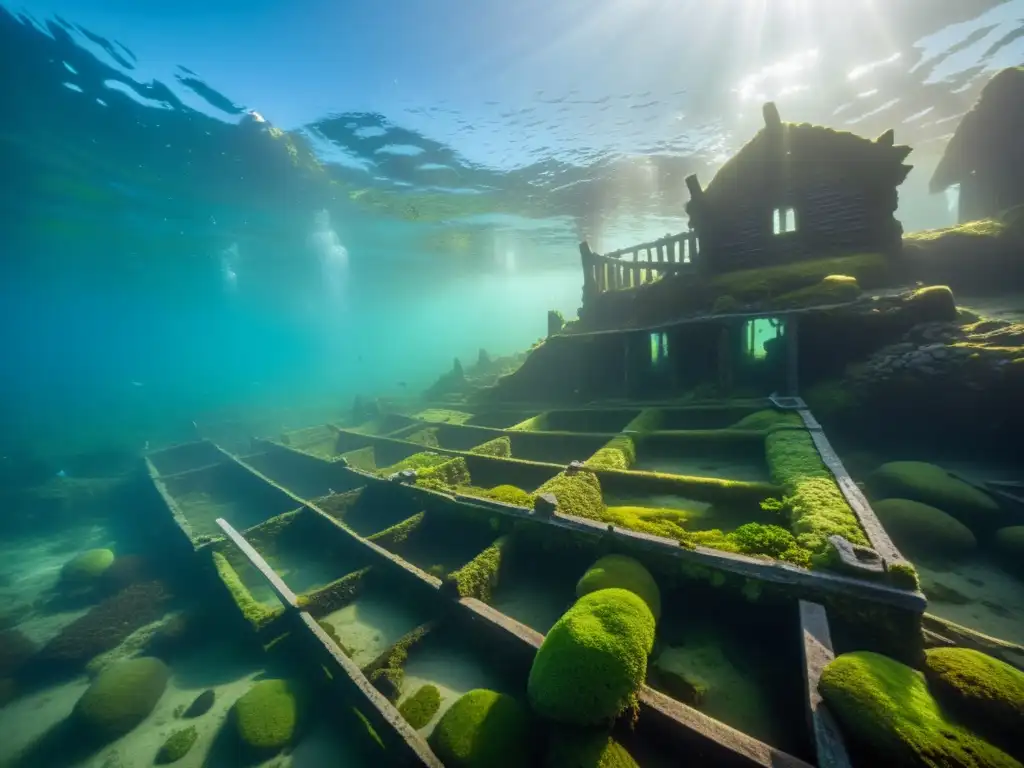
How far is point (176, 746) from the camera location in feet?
20.8

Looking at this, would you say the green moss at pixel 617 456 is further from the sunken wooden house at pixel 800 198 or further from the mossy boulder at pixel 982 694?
the sunken wooden house at pixel 800 198

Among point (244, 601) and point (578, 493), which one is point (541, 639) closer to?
point (578, 493)

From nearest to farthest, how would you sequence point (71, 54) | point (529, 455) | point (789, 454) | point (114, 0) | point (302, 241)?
point (789, 454), point (529, 455), point (114, 0), point (71, 54), point (302, 241)

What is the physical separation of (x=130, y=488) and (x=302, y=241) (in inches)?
1160

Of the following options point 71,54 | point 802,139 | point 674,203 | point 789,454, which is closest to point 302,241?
point 71,54

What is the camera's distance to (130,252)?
37.5m

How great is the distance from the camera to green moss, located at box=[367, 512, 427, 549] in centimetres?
902

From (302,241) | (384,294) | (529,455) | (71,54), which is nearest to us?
(529,455)

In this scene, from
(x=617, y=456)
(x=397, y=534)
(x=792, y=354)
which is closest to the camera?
(x=397, y=534)

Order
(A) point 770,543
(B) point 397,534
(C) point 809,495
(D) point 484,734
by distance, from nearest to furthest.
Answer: (D) point 484,734
(A) point 770,543
(C) point 809,495
(B) point 397,534

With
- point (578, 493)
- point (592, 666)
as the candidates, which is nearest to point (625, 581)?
point (592, 666)

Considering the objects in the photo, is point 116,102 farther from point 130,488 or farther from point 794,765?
point 794,765

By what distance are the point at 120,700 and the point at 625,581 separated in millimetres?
9004

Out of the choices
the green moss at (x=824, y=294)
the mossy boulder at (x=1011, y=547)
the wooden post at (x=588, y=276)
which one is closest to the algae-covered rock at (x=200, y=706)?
the mossy boulder at (x=1011, y=547)
